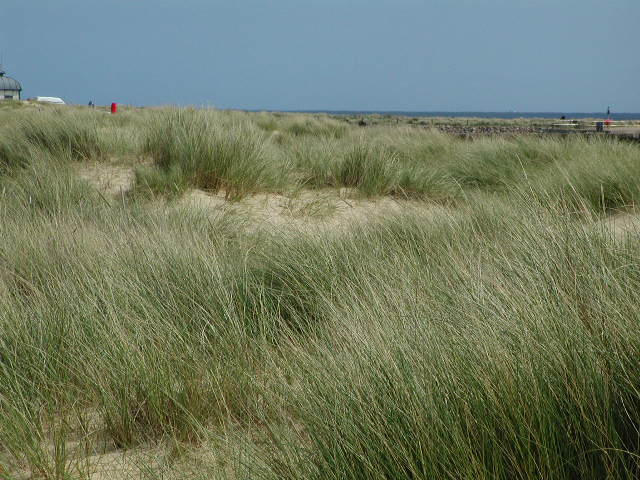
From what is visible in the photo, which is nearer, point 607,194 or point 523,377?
point 523,377

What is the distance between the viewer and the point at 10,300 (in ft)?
8.45

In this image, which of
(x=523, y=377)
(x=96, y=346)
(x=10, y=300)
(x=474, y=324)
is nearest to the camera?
(x=523, y=377)

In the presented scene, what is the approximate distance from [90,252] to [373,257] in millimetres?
1476

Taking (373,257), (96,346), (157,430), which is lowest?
(157,430)

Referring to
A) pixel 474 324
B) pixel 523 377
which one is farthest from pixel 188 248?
pixel 523 377

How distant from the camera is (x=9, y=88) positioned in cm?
6166

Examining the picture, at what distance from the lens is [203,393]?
2.05m

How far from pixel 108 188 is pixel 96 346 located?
153 inches

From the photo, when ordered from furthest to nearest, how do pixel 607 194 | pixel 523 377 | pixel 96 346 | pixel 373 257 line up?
pixel 607 194 < pixel 373 257 < pixel 96 346 < pixel 523 377

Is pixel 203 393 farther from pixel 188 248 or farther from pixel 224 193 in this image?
pixel 224 193

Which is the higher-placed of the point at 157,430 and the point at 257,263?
the point at 257,263

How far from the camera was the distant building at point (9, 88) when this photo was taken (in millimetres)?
60719

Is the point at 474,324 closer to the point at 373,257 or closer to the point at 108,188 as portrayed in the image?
the point at 373,257

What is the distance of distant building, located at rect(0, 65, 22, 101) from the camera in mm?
60719
